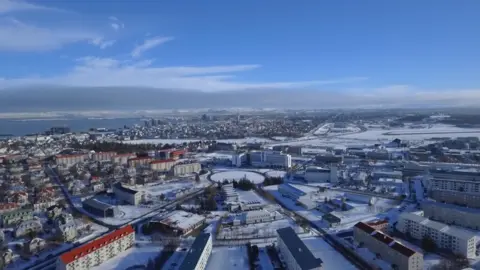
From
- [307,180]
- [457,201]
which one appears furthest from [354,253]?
[307,180]

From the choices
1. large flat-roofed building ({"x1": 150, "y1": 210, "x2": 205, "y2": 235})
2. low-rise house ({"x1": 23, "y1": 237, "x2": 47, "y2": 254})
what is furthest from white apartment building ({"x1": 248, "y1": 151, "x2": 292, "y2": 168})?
low-rise house ({"x1": 23, "y1": 237, "x2": 47, "y2": 254})

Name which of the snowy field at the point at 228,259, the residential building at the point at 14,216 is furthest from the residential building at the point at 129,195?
the snowy field at the point at 228,259

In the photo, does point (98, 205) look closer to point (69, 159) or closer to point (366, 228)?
point (366, 228)

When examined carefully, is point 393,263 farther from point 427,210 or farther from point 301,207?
point 301,207

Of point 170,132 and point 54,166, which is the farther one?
point 170,132

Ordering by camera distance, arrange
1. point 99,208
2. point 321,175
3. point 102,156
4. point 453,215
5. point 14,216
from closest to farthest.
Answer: point 453,215 < point 14,216 < point 99,208 < point 321,175 < point 102,156

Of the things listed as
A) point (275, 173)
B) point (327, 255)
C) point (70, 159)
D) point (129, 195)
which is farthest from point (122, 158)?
point (327, 255)
